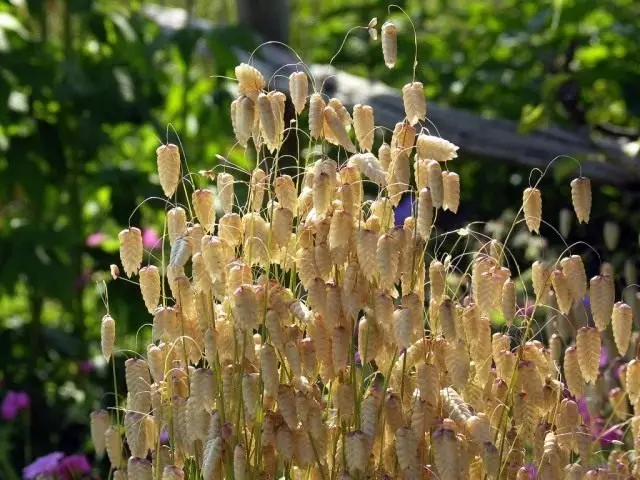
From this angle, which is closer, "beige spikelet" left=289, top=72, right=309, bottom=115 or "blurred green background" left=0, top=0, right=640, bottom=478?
"beige spikelet" left=289, top=72, right=309, bottom=115

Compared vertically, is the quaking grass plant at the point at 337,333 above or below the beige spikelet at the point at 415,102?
below

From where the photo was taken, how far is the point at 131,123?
365cm

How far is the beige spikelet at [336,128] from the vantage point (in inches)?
66.2

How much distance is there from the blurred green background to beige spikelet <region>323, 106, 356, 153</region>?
4.12 feet

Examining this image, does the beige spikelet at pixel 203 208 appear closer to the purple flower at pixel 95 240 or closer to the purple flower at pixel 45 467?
the purple flower at pixel 45 467

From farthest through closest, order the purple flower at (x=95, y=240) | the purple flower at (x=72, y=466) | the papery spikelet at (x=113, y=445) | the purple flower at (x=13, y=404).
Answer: the purple flower at (x=95, y=240)
the purple flower at (x=13, y=404)
the purple flower at (x=72, y=466)
the papery spikelet at (x=113, y=445)

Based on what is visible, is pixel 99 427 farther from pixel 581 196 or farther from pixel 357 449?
pixel 581 196

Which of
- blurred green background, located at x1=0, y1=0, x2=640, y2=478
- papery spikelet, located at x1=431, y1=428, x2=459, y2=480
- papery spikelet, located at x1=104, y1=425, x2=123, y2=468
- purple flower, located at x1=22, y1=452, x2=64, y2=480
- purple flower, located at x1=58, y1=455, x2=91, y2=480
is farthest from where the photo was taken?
blurred green background, located at x1=0, y1=0, x2=640, y2=478

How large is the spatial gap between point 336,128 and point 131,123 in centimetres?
204

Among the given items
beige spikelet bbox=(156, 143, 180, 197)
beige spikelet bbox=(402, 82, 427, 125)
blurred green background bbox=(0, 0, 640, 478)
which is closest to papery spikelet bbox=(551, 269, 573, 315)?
beige spikelet bbox=(402, 82, 427, 125)

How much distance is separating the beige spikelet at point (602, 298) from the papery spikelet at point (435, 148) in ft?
0.82

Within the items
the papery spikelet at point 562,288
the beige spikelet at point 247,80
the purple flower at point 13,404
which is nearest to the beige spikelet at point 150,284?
the beige spikelet at point 247,80

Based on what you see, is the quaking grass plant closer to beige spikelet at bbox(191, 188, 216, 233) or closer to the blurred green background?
beige spikelet at bbox(191, 188, 216, 233)

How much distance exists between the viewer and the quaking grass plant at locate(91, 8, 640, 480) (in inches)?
64.8
